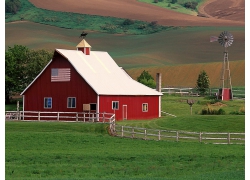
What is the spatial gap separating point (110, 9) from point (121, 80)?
10924 centimetres

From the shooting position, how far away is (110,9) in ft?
569

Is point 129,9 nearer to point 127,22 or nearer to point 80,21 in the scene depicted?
point 127,22

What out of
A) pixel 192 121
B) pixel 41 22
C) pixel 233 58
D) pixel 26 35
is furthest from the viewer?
pixel 41 22

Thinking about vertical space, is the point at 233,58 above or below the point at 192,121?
above

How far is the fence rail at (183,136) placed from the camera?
45375 millimetres

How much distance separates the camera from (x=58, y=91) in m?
64.1

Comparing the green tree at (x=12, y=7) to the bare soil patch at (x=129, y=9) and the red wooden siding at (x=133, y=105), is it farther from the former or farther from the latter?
the red wooden siding at (x=133, y=105)

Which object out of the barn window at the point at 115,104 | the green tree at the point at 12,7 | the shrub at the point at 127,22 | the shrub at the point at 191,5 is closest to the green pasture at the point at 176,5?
the shrub at the point at 191,5

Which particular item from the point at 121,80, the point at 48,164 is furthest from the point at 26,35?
the point at 48,164

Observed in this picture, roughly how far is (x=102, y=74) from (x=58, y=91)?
4.03 metres

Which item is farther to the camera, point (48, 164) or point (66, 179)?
point (48, 164)

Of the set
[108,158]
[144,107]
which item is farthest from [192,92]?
[108,158]

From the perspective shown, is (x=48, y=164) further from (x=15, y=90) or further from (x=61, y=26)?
(x=61, y=26)

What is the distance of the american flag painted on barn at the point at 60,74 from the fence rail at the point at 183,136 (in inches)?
526
